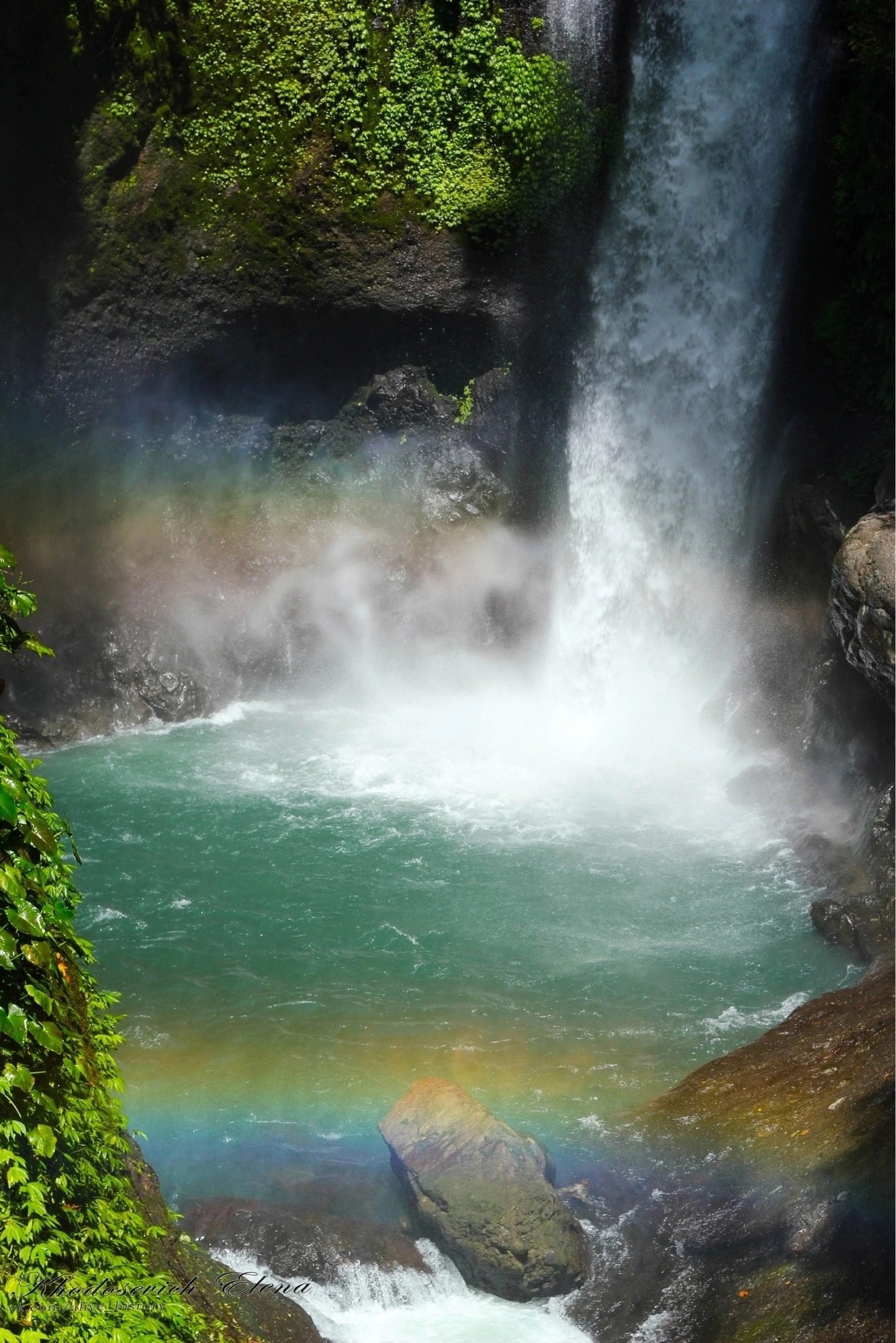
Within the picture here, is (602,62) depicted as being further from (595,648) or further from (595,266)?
(595,648)

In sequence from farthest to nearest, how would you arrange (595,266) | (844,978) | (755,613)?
(595,266) → (755,613) → (844,978)

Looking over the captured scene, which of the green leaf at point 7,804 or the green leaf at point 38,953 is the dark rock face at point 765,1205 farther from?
the green leaf at point 7,804

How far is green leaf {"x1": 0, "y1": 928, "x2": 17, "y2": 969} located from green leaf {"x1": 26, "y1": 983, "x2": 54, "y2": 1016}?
108 millimetres

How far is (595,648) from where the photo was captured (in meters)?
17.1

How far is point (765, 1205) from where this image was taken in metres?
7.01

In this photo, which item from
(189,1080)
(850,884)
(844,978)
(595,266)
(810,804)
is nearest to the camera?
(189,1080)

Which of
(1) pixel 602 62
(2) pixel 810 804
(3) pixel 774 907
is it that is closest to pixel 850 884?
(3) pixel 774 907

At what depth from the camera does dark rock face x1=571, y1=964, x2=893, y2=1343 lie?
6.12 meters

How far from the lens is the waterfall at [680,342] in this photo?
50.9 ft

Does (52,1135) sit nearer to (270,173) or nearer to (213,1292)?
(213,1292)

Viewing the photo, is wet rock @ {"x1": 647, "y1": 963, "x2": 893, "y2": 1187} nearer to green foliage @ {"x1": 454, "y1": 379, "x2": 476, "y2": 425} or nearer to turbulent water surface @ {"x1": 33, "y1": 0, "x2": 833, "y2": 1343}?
turbulent water surface @ {"x1": 33, "y1": 0, "x2": 833, "y2": 1343}

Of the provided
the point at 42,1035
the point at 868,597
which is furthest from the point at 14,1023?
the point at 868,597

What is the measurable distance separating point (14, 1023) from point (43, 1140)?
458 millimetres

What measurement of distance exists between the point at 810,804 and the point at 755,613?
334cm
